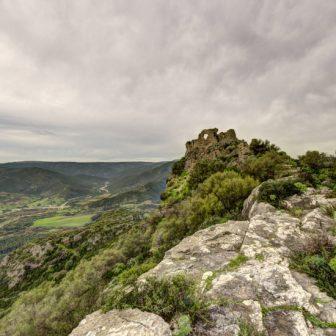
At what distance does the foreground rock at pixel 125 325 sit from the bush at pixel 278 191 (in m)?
10.2

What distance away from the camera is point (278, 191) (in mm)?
13344

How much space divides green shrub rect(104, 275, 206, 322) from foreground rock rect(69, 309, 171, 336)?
236mm

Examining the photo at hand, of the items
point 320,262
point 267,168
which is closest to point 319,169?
point 267,168

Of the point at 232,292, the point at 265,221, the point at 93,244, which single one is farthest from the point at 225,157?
the point at 93,244

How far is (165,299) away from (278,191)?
10596 mm

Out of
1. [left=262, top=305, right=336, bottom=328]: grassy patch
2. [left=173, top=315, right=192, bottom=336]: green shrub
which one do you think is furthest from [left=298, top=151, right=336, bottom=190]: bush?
[left=173, top=315, right=192, bottom=336]: green shrub

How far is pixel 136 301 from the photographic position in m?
6.42

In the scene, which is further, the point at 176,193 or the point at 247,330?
the point at 176,193

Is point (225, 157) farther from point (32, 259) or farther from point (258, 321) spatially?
point (32, 259)

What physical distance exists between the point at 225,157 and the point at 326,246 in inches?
1072

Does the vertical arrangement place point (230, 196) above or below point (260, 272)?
above

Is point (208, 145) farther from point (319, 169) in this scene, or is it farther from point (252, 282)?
point (252, 282)

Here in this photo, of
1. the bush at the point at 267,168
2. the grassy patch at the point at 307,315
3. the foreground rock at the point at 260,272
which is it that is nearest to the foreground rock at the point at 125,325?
the foreground rock at the point at 260,272

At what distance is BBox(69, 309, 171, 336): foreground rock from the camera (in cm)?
520
